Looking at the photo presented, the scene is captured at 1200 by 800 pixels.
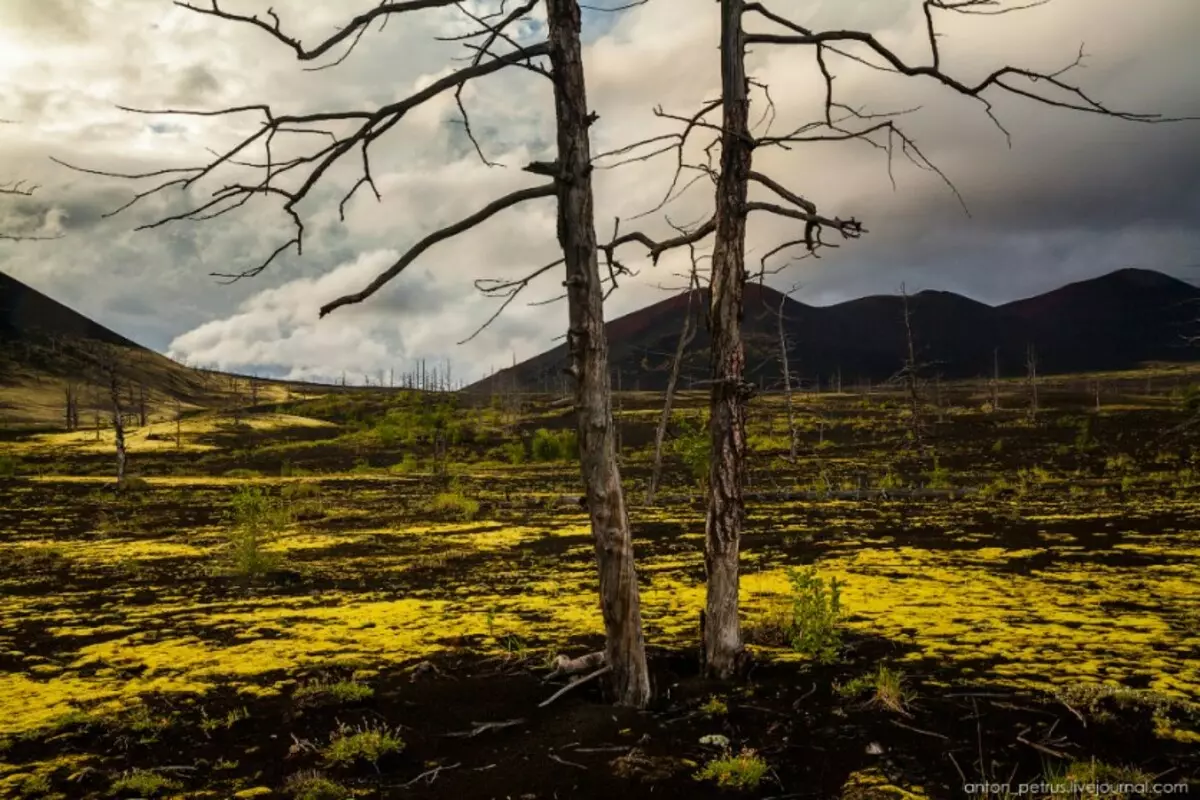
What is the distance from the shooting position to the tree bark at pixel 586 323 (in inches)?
211

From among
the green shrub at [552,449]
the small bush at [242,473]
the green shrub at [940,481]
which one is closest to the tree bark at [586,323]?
the green shrub at [940,481]

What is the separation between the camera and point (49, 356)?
143 m

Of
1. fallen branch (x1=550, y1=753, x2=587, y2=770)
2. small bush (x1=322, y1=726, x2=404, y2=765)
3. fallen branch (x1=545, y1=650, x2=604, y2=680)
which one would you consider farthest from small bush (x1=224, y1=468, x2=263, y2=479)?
fallen branch (x1=550, y1=753, x2=587, y2=770)

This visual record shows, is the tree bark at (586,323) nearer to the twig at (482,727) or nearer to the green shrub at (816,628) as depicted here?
the twig at (482,727)

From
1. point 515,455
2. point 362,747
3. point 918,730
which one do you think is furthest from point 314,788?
point 515,455

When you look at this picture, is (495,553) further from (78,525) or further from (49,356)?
Answer: (49,356)

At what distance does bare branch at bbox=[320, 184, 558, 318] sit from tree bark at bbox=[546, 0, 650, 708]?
24cm

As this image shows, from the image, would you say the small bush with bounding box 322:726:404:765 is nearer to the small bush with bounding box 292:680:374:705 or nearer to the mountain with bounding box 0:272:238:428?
the small bush with bounding box 292:680:374:705

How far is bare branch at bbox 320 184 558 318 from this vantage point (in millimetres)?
4590

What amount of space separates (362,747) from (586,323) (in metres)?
3.49

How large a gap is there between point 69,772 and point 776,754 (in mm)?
5070

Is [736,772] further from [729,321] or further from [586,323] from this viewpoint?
[729,321]

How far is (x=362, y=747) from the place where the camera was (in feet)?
17.9

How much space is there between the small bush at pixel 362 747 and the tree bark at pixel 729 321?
2.83 meters
